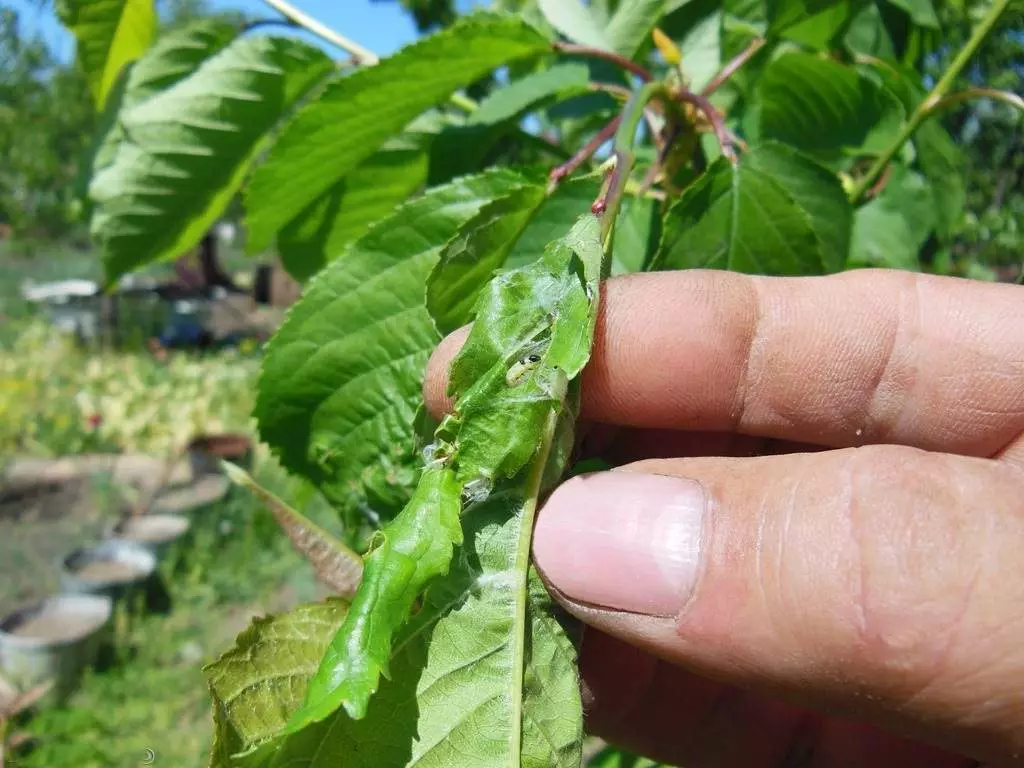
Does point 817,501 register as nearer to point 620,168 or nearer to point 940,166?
point 620,168

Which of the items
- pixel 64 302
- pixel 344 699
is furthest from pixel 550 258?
pixel 64 302

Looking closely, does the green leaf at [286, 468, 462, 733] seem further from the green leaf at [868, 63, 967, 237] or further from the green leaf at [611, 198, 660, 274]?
the green leaf at [868, 63, 967, 237]

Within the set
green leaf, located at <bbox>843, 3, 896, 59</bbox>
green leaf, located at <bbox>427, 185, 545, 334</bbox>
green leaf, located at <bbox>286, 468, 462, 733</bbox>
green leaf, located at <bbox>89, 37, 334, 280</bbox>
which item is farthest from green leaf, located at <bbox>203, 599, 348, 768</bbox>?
green leaf, located at <bbox>843, 3, 896, 59</bbox>

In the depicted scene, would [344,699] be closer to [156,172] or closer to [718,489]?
[718,489]

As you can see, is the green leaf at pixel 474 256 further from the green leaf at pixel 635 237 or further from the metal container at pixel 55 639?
the metal container at pixel 55 639

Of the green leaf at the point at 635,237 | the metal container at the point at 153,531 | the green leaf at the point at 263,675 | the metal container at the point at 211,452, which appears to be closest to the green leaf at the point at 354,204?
the green leaf at the point at 635,237

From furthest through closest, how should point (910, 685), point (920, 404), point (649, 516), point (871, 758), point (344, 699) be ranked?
point (871, 758) < point (920, 404) < point (649, 516) < point (910, 685) < point (344, 699)
